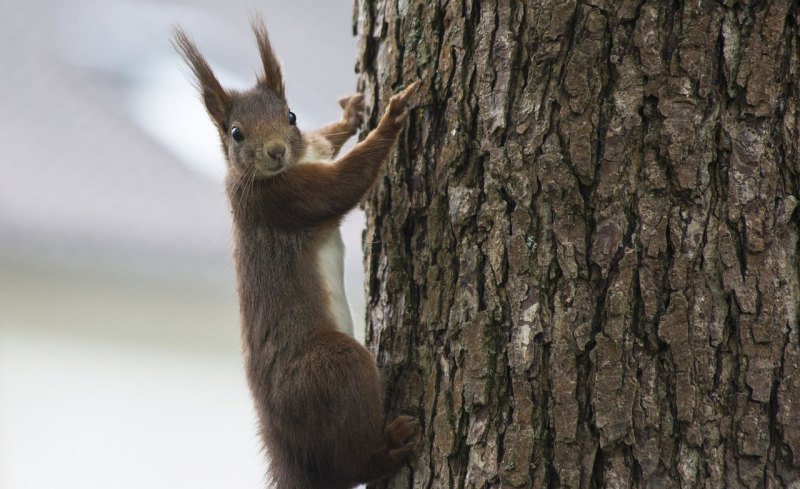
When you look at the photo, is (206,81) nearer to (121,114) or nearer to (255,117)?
(255,117)

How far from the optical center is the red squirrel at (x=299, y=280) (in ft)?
6.52

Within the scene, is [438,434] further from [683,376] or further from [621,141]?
[621,141]

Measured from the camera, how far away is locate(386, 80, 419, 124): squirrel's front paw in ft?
6.75

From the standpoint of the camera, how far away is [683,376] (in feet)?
5.39

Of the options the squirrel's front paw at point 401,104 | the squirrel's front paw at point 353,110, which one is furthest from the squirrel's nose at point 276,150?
the squirrel's front paw at point 401,104

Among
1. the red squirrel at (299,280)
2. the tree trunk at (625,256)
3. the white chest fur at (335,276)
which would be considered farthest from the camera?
the white chest fur at (335,276)

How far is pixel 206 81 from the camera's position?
254 centimetres

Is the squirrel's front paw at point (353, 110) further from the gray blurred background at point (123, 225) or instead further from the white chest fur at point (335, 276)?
the gray blurred background at point (123, 225)

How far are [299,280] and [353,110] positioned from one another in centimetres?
53

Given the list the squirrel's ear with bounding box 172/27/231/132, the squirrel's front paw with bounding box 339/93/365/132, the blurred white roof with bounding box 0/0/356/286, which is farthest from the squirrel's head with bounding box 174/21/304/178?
the blurred white roof with bounding box 0/0/356/286

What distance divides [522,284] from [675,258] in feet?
0.95

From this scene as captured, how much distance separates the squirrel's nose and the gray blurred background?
1617 millimetres

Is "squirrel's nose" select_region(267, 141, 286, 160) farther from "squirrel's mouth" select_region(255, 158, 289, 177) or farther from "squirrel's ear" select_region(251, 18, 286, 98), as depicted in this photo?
"squirrel's ear" select_region(251, 18, 286, 98)

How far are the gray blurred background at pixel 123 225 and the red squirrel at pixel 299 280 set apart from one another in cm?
148
